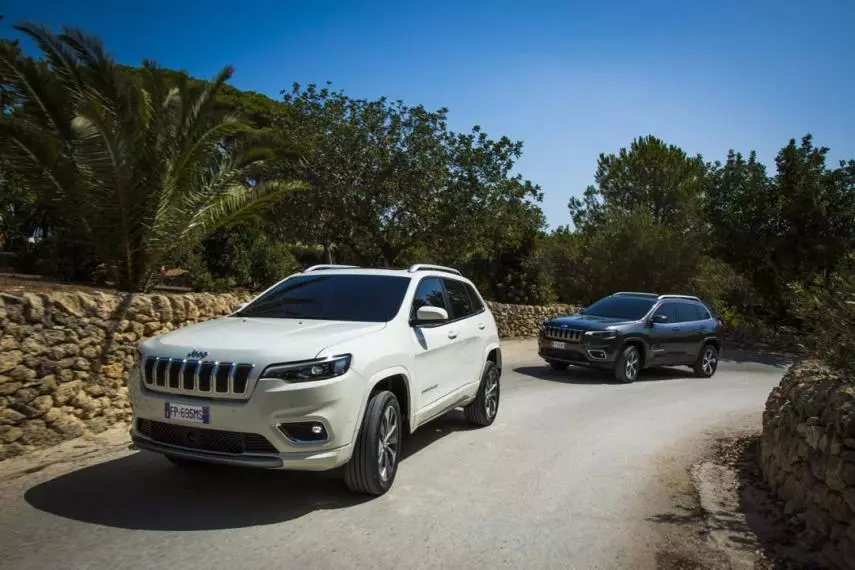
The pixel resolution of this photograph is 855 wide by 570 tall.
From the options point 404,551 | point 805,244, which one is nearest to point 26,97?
point 404,551

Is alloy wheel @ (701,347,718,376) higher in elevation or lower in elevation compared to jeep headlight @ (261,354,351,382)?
lower

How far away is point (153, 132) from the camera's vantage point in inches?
414

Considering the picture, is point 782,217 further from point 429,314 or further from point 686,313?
point 429,314

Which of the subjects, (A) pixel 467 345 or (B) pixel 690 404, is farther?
(B) pixel 690 404

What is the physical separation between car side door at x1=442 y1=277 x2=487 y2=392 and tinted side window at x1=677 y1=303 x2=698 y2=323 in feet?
24.9

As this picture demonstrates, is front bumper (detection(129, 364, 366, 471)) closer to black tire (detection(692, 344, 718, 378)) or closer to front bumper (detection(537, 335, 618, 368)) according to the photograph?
front bumper (detection(537, 335, 618, 368))

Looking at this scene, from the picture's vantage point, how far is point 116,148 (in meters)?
9.37

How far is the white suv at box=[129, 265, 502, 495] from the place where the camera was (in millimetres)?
4570

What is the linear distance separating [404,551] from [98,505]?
227cm

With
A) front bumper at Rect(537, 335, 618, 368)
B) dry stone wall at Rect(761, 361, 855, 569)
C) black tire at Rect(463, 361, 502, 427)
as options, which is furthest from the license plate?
front bumper at Rect(537, 335, 618, 368)

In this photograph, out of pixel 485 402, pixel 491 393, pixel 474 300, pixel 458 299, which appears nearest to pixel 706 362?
pixel 491 393

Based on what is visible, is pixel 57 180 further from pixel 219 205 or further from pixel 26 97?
pixel 219 205

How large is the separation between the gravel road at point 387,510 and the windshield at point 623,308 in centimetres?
553

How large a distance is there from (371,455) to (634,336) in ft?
28.9
